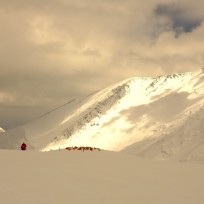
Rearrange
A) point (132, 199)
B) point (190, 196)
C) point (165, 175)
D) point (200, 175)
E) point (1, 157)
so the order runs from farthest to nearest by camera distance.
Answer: point (200, 175)
point (165, 175)
point (1, 157)
point (190, 196)
point (132, 199)

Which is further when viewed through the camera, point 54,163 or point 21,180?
point 54,163

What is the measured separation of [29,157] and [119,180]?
4.90 meters

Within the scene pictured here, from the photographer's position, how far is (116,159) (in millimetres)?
24375

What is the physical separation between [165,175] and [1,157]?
8.23 metres

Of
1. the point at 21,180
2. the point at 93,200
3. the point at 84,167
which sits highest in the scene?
the point at 84,167

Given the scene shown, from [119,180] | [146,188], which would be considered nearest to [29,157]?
[119,180]

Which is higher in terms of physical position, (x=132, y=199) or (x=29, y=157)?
(x=29, y=157)

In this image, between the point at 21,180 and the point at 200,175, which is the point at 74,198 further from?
the point at 200,175

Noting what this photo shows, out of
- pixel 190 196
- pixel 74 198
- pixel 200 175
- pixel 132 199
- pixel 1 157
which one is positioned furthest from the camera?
pixel 200 175

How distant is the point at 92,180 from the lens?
18.5 meters

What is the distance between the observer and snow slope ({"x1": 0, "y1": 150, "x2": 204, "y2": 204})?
1538 centimetres

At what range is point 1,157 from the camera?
2053cm

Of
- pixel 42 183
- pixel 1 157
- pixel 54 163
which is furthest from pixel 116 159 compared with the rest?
pixel 42 183

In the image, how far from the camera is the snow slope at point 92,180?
1538cm
